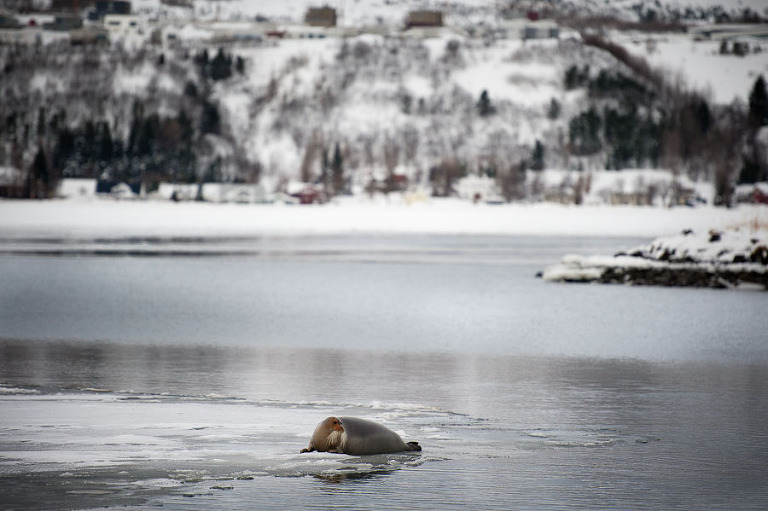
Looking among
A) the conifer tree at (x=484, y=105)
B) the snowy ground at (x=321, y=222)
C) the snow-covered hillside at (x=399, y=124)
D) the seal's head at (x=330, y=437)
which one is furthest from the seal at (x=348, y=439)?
the conifer tree at (x=484, y=105)

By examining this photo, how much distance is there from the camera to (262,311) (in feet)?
73.7

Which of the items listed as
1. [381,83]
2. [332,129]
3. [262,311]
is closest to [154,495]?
[262,311]

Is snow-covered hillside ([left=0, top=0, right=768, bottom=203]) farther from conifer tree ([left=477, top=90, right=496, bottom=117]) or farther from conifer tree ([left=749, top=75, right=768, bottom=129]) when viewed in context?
conifer tree ([left=749, top=75, right=768, bottom=129])

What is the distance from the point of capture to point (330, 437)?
903cm

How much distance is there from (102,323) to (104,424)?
10.2 metres

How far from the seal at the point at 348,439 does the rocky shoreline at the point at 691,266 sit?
2256cm

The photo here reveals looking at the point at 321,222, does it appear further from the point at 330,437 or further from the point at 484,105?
the point at 484,105

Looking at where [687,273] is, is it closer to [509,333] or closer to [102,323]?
[509,333]

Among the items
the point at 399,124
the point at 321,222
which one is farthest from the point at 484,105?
the point at 321,222

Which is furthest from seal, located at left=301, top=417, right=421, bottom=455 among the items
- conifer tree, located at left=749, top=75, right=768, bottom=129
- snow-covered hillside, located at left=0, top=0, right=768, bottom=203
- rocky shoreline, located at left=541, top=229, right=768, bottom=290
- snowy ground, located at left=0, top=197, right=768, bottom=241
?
conifer tree, located at left=749, top=75, right=768, bottom=129

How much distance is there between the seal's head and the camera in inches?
355

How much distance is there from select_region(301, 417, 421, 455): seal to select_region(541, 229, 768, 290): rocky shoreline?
74.0 ft

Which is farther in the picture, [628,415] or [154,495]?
[628,415]

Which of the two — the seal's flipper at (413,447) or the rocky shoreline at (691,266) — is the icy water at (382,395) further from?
the rocky shoreline at (691,266)
